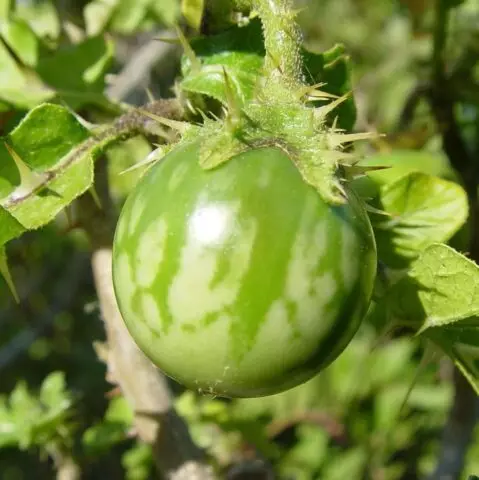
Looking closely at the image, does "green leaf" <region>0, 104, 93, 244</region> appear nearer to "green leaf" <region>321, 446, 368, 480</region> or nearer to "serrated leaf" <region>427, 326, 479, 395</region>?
"serrated leaf" <region>427, 326, 479, 395</region>

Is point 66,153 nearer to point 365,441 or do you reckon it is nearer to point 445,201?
point 445,201

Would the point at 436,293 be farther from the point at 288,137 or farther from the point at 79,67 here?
the point at 79,67

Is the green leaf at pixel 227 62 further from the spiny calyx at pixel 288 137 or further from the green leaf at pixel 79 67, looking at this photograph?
the green leaf at pixel 79 67

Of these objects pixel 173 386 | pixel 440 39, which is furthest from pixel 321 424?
pixel 440 39

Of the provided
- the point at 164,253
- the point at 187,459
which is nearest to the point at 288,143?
the point at 164,253

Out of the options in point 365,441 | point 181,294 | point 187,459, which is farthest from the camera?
point 365,441
